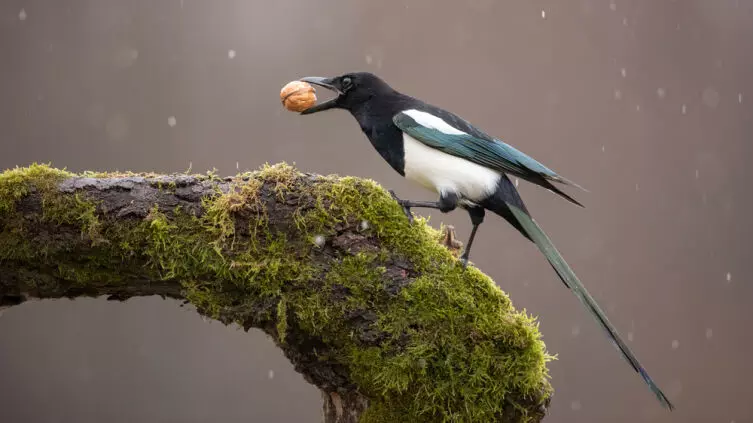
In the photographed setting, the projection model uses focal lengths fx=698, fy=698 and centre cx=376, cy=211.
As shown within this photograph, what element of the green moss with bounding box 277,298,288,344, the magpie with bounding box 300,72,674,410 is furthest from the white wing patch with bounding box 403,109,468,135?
the green moss with bounding box 277,298,288,344

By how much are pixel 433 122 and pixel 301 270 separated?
0.63 metres

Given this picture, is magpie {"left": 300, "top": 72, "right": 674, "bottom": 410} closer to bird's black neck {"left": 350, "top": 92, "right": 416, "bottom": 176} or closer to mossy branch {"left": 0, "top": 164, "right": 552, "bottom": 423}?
bird's black neck {"left": 350, "top": 92, "right": 416, "bottom": 176}

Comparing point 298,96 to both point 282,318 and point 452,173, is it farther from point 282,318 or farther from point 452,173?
point 282,318

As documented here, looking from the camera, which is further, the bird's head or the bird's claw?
the bird's head

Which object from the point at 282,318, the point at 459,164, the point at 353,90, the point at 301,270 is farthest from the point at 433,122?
the point at 282,318

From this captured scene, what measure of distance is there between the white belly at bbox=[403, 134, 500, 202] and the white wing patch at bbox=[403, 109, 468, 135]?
61 mm

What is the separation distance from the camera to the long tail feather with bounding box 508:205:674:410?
1735 millimetres

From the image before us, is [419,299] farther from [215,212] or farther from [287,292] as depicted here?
[215,212]

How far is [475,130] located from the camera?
2143 mm

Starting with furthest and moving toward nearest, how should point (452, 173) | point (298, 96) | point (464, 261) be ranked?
1. point (298, 96)
2. point (452, 173)
3. point (464, 261)

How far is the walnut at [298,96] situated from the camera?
2254mm

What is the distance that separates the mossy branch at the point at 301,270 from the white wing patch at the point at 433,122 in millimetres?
364

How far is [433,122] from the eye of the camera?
2.10 metres

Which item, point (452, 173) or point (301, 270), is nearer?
point (301, 270)
